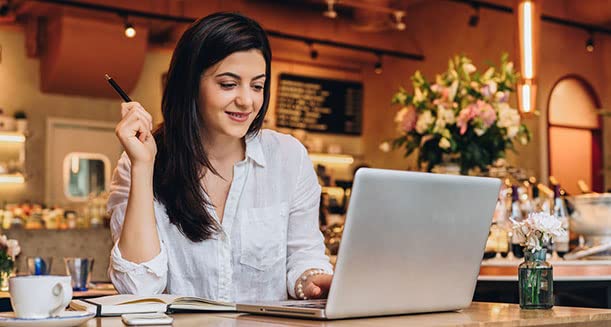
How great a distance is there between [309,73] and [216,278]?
7883 mm

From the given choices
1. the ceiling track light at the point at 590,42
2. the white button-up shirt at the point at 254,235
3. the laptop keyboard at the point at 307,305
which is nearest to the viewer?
the laptop keyboard at the point at 307,305

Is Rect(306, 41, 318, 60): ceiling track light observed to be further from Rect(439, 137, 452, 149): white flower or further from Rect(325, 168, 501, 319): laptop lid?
Rect(325, 168, 501, 319): laptop lid

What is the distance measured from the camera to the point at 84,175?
327 inches

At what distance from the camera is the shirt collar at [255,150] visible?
2107 millimetres

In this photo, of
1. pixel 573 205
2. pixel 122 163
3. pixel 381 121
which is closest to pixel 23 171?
pixel 381 121

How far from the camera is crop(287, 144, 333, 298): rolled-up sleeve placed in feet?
6.80

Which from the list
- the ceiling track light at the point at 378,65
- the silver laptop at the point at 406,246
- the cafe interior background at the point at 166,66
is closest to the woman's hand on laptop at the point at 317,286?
the silver laptop at the point at 406,246

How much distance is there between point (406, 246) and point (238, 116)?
23.9 inches

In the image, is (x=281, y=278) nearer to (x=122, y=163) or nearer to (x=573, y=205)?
(x=122, y=163)

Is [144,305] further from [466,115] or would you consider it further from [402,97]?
[402,97]

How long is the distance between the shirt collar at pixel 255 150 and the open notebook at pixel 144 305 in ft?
1.84

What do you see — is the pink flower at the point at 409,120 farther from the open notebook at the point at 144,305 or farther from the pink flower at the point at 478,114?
the open notebook at the point at 144,305

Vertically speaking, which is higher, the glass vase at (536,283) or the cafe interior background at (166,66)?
the cafe interior background at (166,66)

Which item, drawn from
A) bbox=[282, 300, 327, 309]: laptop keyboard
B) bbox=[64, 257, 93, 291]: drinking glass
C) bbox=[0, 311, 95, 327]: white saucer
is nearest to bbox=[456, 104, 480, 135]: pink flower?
bbox=[64, 257, 93, 291]: drinking glass
